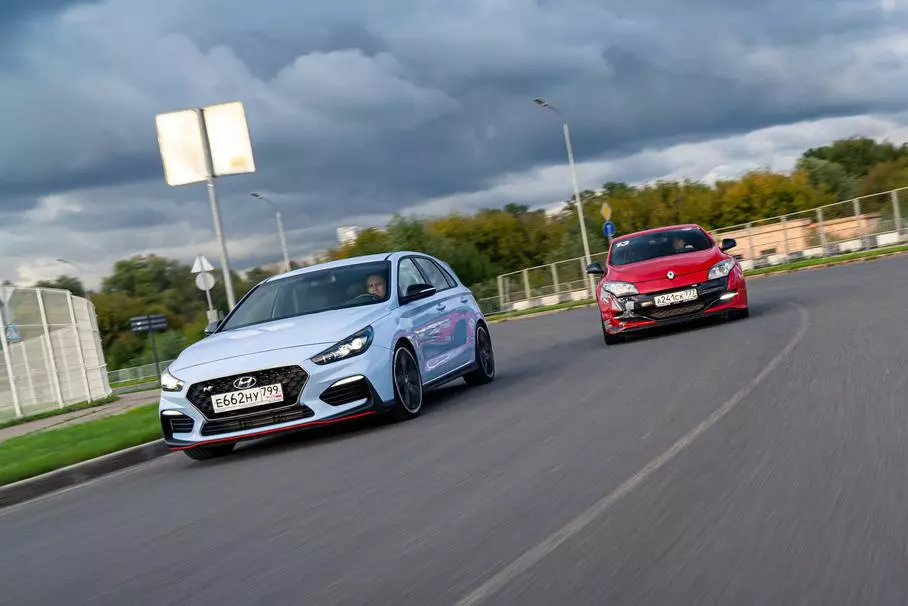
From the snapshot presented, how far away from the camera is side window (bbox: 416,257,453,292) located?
12.8 metres

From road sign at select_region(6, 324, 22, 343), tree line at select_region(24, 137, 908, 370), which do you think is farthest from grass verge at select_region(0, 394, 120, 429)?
tree line at select_region(24, 137, 908, 370)

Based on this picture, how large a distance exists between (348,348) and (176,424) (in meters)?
1.65

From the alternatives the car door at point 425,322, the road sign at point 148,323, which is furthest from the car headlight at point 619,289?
the road sign at point 148,323

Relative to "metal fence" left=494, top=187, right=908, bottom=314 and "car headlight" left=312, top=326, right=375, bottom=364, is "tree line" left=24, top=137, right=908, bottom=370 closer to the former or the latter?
"metal fence" left=494, top=187, right=908, bottom=314

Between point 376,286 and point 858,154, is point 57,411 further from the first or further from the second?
point 858,154

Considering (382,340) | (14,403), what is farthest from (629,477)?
(14,403)

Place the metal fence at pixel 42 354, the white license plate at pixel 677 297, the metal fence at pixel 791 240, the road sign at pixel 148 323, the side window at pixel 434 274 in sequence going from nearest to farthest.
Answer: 1. the side window at pixel 434 274
2. the white license plate at pixel 677 297
3. the metal fence at pixel 42 354
4. the metal fence at pixel 791 240
5. the road sign at pixel 148 323

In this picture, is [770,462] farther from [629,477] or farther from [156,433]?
[156,433]

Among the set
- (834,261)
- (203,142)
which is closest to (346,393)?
(203,142)

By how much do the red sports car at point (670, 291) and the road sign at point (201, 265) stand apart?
1382cm

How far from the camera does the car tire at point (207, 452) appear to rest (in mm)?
10406

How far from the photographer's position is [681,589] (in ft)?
13.4

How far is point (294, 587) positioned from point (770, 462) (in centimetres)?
280

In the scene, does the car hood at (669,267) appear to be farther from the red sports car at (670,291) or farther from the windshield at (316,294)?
the windshield at (316,294)
